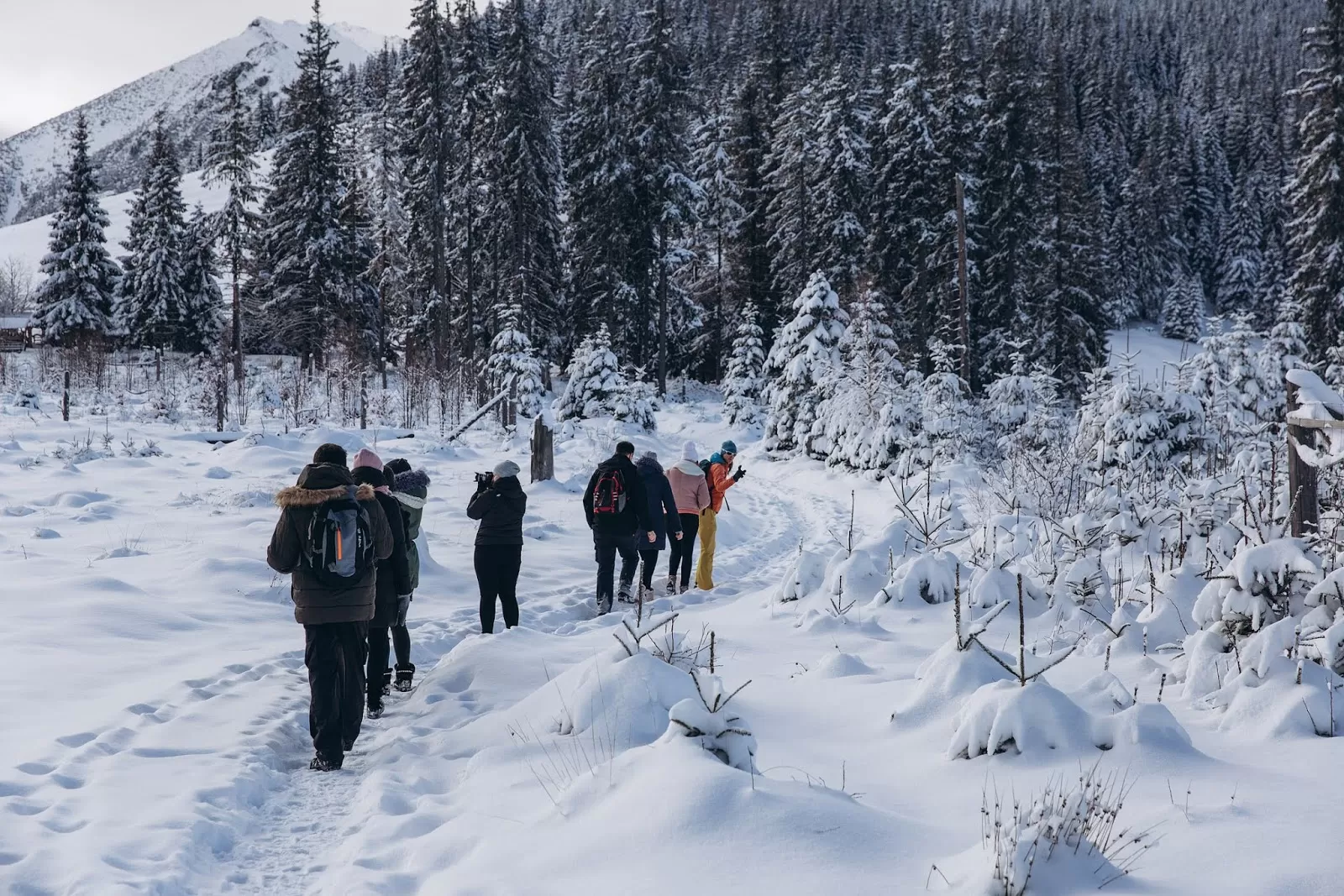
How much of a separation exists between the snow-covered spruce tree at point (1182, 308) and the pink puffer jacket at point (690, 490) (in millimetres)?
57977

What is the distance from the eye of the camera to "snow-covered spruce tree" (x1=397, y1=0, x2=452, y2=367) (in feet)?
101

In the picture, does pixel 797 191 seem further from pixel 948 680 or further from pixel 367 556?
pixel 367 556

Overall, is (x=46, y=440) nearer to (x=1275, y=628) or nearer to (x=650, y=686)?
(x=650, y=686)

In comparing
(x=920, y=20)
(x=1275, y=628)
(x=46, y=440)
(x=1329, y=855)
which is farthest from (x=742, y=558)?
(x=920, y=20)

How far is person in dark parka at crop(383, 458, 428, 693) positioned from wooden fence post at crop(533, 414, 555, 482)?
895 cm

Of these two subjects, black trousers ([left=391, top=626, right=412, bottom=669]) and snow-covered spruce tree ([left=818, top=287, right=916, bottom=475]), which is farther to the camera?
snow-covered spruce tree ([left=818, top=287, right=916, bottom=475])

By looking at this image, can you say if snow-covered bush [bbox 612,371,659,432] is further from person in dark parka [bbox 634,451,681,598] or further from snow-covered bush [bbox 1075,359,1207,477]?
person in dark parka [bbox 634,451,681,598]

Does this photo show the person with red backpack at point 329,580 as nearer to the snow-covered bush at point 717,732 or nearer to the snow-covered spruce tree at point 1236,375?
the snow-covered bush at point 717,732

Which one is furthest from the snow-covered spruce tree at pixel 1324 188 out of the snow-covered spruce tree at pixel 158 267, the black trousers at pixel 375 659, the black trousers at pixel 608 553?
the snow-covered spruce tree at pixel 158 267

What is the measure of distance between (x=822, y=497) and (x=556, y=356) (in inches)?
763

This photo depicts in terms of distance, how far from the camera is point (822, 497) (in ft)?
65.4

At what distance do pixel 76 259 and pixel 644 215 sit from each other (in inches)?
1046

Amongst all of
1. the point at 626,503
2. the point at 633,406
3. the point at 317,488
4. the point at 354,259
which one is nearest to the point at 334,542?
the point at 317,488

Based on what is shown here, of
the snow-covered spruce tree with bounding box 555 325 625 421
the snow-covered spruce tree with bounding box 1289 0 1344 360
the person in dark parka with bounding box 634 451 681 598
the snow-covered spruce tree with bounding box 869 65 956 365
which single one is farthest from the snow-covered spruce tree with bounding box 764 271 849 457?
the snow-covered spruce tree with bounding box 1289 0 1344 360
